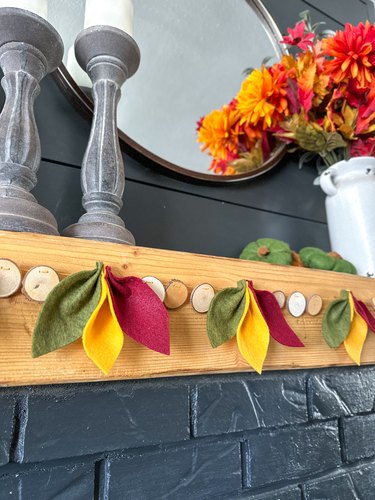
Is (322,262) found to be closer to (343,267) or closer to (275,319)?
(343,267)

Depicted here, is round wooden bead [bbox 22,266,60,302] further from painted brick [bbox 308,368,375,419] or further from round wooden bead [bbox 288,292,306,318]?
painted brick [bbox 308,368,375,419]

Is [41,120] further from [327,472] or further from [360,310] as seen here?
[327,472]

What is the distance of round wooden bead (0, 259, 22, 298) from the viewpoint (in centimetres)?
38

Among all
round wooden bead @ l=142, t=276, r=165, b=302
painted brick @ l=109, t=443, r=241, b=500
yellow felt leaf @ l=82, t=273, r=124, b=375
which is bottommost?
painted brick @ l=109, t=443, r=241, b=500

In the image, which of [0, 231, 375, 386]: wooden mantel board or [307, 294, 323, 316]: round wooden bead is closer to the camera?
[0, 231, 375, 386]: wooden mantel board

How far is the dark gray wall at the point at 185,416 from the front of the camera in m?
0.45

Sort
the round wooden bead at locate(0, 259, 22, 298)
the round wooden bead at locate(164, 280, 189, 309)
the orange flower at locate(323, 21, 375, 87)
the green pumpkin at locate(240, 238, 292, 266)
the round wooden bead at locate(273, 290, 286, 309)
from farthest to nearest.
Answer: the orange flower at locate(323, 21, 375, 87), the green pumpkin at locate(240, 238, 292, 266), the round wooden bead at locate(273, 290, 286, 309), the round wooden bead at locate(164, 280, 189, 309), the round wooden bead at locate(0, 259, 22, 298)

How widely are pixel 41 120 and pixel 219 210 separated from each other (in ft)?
1.23

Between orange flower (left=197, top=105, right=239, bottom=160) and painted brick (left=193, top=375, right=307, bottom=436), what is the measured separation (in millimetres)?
498

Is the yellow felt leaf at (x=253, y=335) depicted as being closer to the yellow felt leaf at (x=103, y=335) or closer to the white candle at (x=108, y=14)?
the yellow felt leaf at (x=103, y=335)

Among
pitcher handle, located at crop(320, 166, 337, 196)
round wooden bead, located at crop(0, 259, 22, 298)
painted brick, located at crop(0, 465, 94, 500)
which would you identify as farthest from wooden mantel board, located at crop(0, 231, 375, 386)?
pitcher handle, located at crop(320, 166, 337, 196)

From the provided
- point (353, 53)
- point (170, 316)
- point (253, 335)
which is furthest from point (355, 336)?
point (353, 53)

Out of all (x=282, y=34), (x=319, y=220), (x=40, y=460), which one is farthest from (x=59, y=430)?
(x=282, y=34)

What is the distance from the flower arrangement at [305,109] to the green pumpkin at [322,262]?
28cm
